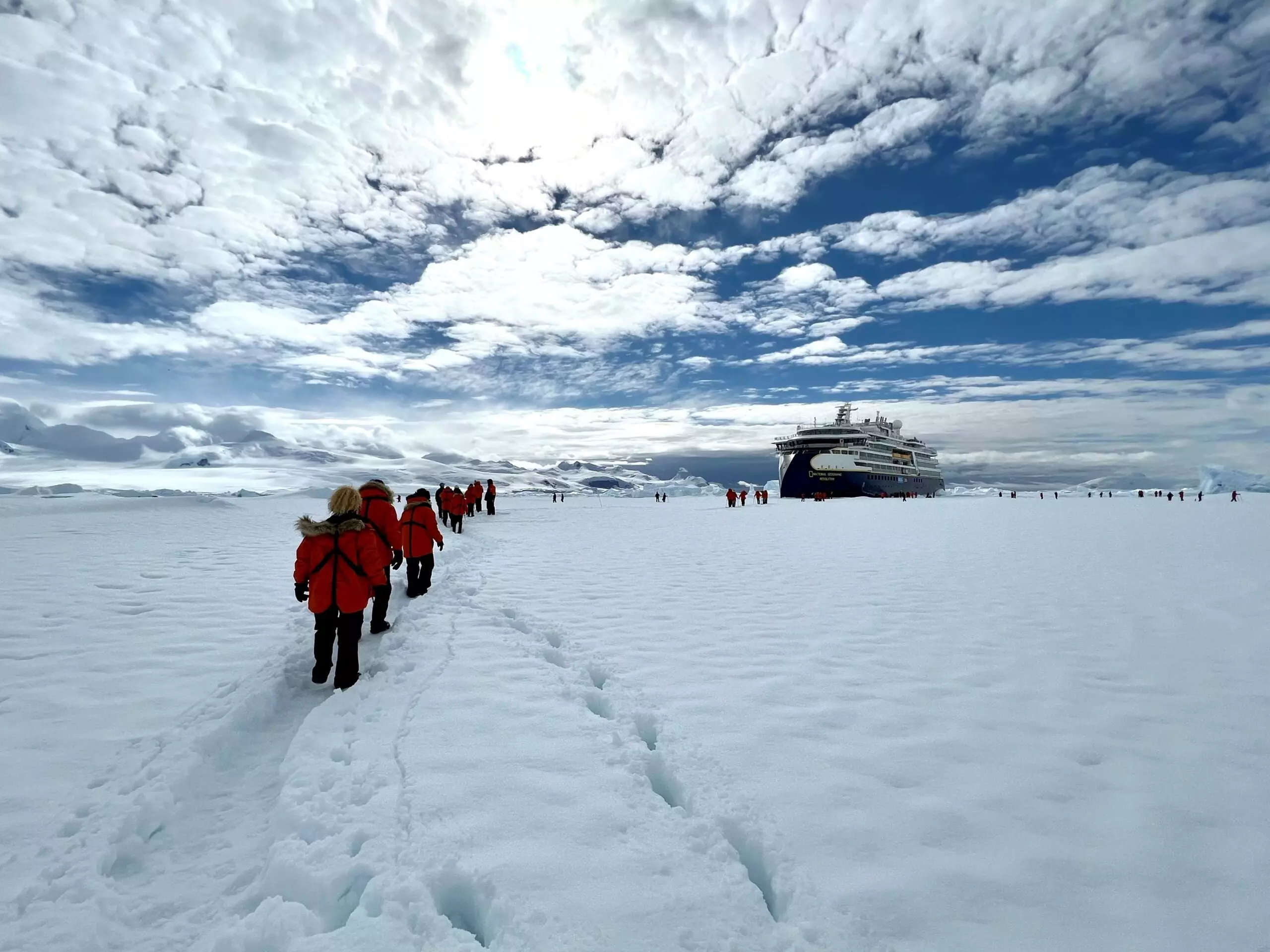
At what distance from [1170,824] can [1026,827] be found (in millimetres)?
913

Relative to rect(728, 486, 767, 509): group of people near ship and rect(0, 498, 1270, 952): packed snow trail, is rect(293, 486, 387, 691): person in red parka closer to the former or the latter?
rect(0, 498, 1270, 952): packed snow trail

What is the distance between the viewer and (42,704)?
512cm

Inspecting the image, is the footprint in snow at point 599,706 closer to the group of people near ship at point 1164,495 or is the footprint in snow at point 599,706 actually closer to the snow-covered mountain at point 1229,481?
the group of people near ship at point 1164,495

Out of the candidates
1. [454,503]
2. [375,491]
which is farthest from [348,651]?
[454,503]

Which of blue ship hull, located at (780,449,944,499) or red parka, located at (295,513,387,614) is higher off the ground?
blue ship hull, located at (780,449,944,499)

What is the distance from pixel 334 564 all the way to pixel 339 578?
0.15 m

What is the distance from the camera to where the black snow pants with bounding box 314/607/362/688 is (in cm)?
577

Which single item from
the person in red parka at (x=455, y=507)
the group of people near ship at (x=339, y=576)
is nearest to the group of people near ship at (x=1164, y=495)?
the person in red parka at (x=455, y=507)

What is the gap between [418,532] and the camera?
10.0 meters

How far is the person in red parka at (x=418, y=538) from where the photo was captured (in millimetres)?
10008

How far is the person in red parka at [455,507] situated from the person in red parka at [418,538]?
11.3 meters

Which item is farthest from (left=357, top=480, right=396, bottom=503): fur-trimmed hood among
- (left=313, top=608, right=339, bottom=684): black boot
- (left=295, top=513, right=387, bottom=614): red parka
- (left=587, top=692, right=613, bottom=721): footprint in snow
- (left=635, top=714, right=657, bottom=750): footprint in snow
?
(left=635, top=714, right=657, bottom=750): footprint in snow

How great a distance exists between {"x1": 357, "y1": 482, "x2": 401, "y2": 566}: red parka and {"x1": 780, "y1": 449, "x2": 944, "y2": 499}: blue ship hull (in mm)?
71141

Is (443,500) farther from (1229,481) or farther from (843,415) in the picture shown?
(1229,481)
